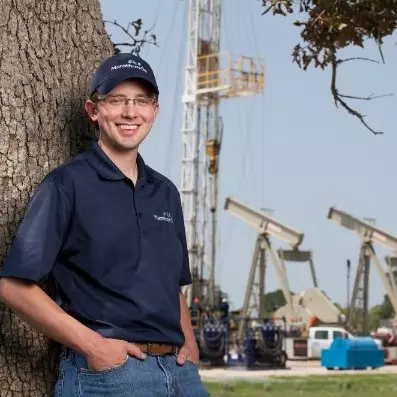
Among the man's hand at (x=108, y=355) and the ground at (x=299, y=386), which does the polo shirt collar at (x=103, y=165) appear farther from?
the ground at (x=299, y=386)

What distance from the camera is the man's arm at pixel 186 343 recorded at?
2.71 m

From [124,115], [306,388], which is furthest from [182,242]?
[306,388]

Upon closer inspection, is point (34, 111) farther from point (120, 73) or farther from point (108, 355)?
point (108, 355)

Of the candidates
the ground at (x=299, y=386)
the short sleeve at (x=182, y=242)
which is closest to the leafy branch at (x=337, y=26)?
the short sleeve at (x=182, y=242)

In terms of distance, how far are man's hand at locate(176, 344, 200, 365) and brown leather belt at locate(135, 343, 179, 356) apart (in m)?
0.03

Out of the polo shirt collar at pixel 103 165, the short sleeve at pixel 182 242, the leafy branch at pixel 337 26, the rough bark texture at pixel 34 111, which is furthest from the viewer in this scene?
the leafy branch at pixel 337 26

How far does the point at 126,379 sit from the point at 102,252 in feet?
1.01

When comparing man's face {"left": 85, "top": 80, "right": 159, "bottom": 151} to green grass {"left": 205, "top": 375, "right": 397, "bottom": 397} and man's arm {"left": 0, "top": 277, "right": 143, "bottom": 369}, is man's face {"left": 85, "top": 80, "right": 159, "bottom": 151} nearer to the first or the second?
man's arm {"left": 0, "top": 277, "right": 143, "bottom": 369}

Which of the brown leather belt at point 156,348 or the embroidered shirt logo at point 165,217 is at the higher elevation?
the embroidered shirt logo at point 165,217

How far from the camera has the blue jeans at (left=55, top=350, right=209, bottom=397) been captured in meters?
2.54

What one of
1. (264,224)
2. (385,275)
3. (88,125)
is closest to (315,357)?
(264,224)

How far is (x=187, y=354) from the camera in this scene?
2.73 m

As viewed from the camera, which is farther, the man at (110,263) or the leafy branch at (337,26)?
the leafy branch at (337,26)

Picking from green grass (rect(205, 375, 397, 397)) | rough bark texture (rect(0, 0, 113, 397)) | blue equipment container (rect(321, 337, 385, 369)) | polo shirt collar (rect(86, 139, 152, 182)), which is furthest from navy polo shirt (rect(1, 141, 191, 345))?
blue equipment container (rect(321, 337, 385, 369))
